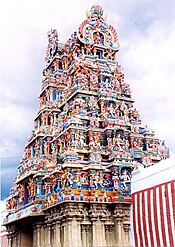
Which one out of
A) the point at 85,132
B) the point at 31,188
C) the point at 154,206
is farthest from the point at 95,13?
the point at 154,206

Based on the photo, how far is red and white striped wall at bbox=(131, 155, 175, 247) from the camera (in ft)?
64.3

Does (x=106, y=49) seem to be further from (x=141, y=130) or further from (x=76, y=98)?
(x=141, y=130)

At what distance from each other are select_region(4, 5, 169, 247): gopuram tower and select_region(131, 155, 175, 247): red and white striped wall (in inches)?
38.3

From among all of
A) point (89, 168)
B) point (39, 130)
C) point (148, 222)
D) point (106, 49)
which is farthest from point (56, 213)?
point (106, 49)

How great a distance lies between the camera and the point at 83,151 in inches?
975

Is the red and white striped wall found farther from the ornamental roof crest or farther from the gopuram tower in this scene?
the ornamental roof crest

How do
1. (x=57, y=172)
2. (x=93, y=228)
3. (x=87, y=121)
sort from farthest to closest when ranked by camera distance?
(x=87, y=121) < (x=57, y=172) < (x=93, y=228)

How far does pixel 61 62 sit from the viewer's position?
34312mm

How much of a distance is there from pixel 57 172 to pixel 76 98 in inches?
269

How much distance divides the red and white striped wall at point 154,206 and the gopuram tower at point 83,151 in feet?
3.19

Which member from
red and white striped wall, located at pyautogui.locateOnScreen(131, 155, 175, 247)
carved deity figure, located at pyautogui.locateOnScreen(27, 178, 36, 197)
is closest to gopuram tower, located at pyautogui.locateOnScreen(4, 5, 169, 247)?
carved deity figure, located at pyautogui.locateOnScreen(27, 178, 36, 197)

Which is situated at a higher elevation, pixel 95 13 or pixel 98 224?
pixel 95 13

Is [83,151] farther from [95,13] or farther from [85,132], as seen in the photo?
[95,13]

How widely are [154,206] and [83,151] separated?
21.8 feet
